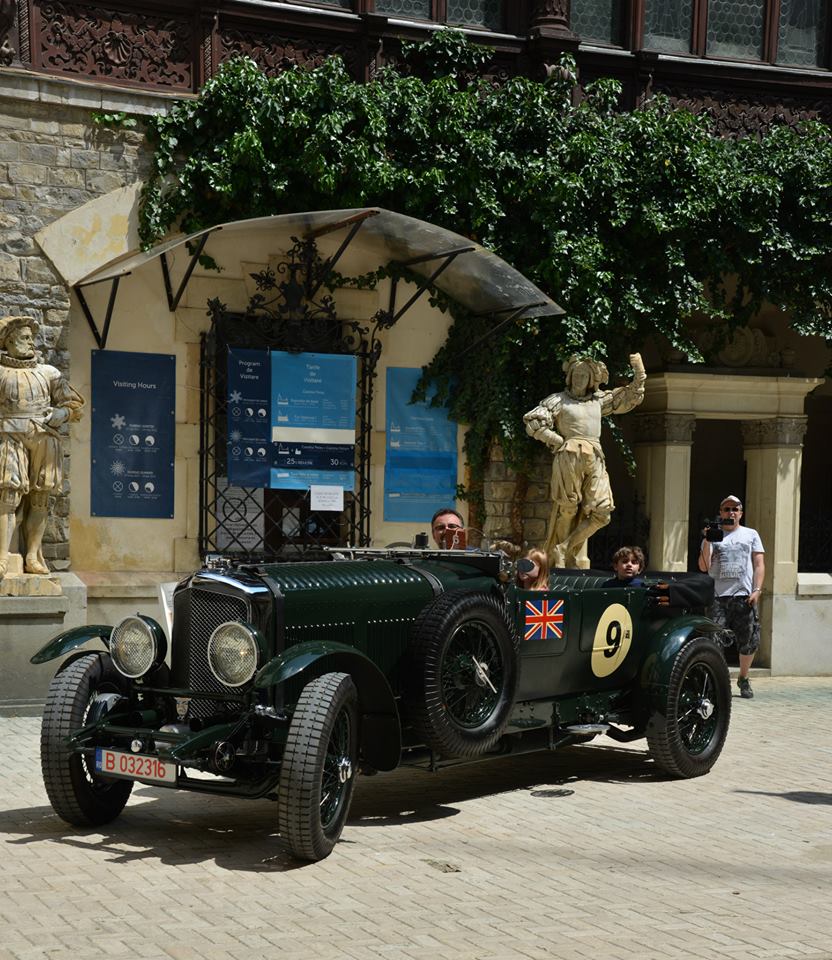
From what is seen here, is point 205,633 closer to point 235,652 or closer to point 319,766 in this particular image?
point 235,652

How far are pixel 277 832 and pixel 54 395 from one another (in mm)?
4911

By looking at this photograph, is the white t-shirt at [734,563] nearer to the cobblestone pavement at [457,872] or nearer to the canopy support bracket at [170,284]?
the cobblestone pavement at [457,872]

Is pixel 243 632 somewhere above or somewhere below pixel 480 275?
below

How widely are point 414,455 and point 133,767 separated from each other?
7.27 m

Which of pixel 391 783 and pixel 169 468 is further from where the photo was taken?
pixel 169 468

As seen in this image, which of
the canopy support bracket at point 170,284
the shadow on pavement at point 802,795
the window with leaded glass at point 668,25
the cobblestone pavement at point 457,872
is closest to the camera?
the cobblestone pavement at point 457,872

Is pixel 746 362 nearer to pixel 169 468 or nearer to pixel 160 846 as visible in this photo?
pixel 169 468

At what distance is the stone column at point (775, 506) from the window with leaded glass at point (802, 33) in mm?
3729

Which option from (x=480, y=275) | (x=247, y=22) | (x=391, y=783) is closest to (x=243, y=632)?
(x=391, y=783)

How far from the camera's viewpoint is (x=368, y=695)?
691cm

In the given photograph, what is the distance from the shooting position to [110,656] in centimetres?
716

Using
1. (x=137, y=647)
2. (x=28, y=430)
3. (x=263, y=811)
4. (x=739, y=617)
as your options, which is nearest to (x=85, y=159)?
(x=28, y=430)

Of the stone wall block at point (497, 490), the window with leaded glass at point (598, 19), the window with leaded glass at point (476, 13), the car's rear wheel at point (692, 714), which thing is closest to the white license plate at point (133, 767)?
the car's rear wheel at point (692, 714)

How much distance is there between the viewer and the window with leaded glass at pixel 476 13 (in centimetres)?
1359
